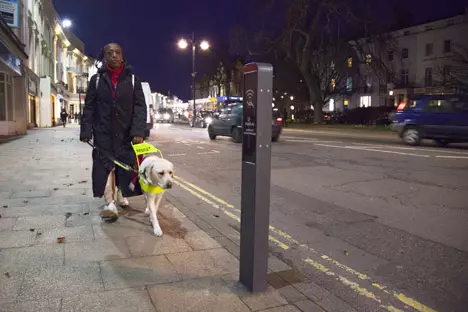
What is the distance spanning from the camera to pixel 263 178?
3.18 m

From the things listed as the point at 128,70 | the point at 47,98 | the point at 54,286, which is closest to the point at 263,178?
the point at 54,286

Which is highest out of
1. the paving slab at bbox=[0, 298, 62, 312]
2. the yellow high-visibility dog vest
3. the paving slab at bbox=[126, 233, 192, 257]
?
the yellow high-visibility dog vest

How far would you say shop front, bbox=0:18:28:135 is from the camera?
16906 mm

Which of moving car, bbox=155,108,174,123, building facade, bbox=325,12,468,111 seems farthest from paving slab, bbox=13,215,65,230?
moving car, bbox=155,108,174,123

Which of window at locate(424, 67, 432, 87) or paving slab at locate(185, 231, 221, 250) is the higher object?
window at locate(424, 67, 432, 87)

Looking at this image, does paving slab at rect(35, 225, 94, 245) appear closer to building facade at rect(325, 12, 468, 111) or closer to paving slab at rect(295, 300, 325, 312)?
paving slab at rect(295, 300, 325, 312)

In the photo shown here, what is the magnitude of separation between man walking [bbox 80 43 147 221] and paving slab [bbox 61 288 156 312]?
80.7 inches

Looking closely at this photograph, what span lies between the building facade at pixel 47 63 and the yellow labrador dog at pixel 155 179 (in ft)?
83.8

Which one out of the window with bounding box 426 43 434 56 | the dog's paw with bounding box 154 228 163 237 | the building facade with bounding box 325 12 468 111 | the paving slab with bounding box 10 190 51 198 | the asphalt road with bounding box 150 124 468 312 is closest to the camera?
the asphalt road with bounding box 150 124 468 312

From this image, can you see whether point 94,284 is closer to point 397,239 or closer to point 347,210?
point 397,239

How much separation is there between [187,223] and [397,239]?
2.44 m

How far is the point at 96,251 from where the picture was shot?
4.20m

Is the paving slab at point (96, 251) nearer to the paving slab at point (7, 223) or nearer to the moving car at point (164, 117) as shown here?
the paving slab at point (7, 223)

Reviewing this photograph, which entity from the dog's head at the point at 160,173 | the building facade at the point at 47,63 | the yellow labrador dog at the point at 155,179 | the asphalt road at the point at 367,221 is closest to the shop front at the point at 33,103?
the building facade at the point at 47,63
